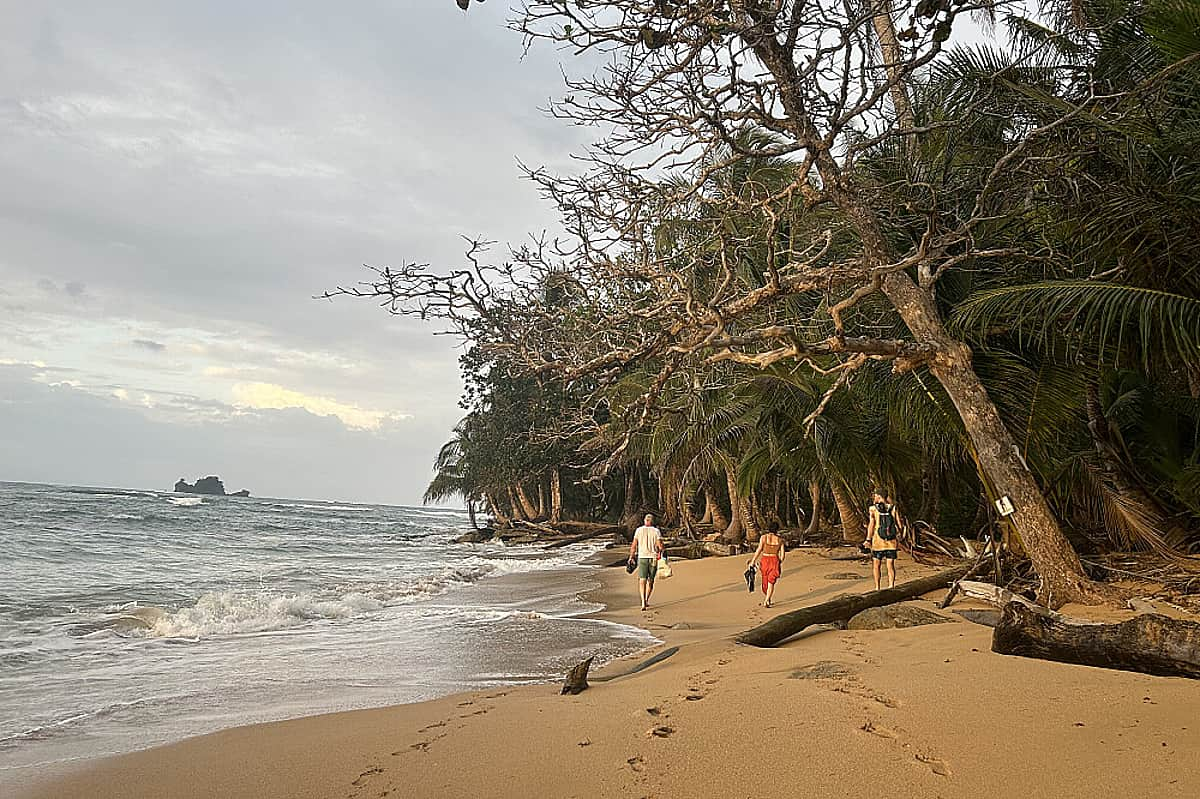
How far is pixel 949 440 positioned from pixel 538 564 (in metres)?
16.5

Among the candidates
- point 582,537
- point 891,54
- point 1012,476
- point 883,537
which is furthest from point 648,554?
point 582,537

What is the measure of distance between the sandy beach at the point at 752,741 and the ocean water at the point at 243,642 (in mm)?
1051

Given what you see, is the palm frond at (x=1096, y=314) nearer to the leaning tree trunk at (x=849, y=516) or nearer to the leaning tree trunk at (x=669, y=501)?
the leaning tree trunk at (x=849, y=516)

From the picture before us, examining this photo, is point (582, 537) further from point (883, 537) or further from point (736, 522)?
point (883, 537)

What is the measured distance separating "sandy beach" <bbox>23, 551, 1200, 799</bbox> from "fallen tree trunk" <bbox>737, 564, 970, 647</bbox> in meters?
1.43

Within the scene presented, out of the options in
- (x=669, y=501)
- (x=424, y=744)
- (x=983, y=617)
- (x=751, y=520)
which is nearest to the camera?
(x=424, y=744)

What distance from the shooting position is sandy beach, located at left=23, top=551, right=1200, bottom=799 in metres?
3.70

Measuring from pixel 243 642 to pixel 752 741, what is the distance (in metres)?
8.11

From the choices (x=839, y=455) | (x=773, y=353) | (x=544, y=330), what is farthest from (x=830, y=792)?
(x=839, y=455)

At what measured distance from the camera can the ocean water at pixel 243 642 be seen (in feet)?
21.5

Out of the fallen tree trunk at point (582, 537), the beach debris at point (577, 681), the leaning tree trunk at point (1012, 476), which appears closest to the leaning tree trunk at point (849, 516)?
the leaning tree trunk at point (1012, 476)

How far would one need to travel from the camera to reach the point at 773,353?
8.04 metres

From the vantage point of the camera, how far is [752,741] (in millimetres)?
4316

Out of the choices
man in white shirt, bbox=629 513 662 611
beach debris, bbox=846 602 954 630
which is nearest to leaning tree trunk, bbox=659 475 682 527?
man in white shirt, bbox=629 513 662 611
